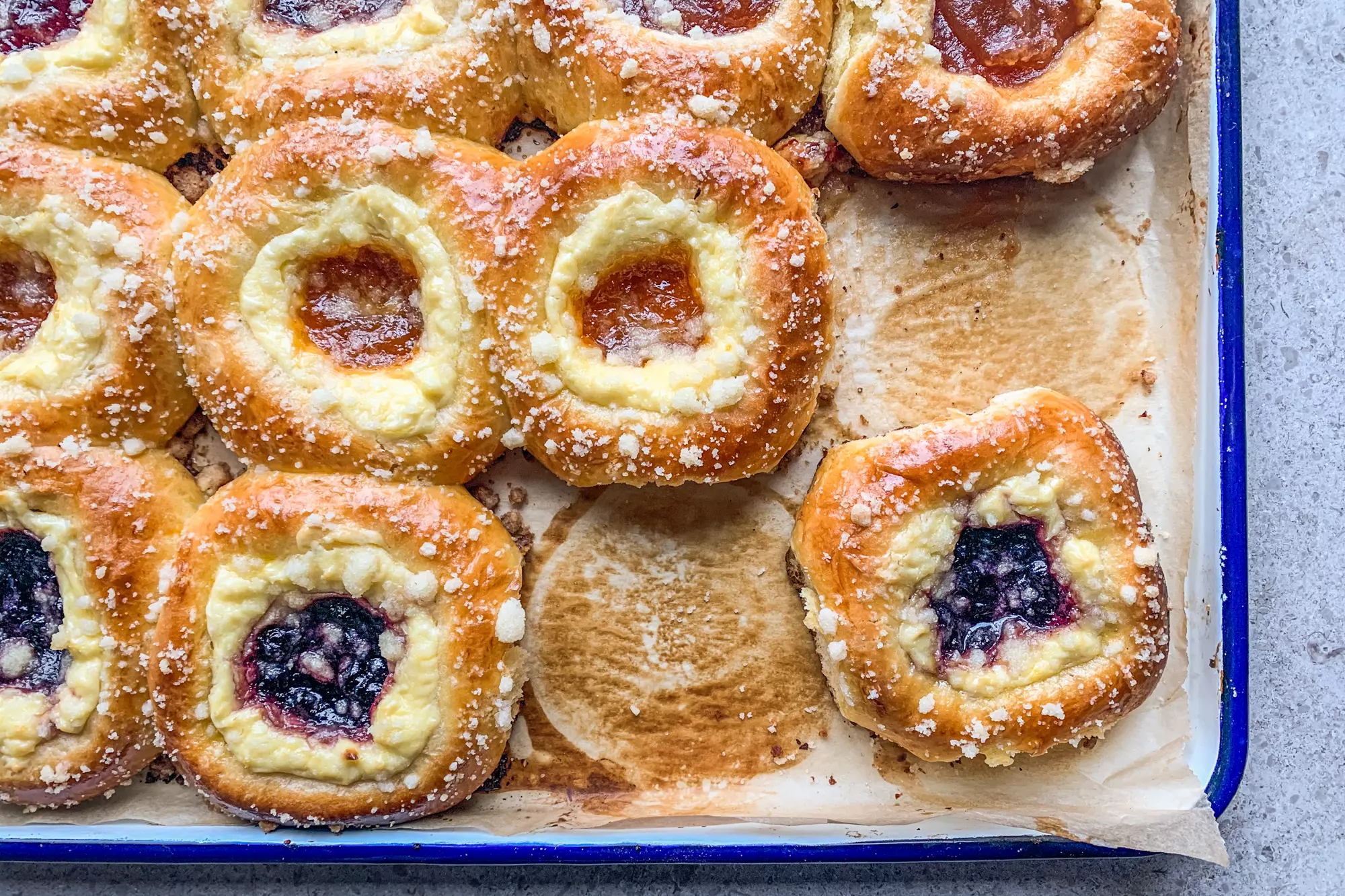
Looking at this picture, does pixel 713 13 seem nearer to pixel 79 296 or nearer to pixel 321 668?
pixel 79 296

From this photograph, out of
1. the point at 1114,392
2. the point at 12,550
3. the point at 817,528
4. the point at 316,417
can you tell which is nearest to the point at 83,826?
the point at 12,550

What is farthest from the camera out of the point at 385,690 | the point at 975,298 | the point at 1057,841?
the point at 975,298

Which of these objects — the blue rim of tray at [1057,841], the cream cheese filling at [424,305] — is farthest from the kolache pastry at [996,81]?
the cream cheese filling at [424,305]

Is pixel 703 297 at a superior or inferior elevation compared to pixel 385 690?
superior

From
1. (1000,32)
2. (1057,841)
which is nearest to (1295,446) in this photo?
(1057,841)

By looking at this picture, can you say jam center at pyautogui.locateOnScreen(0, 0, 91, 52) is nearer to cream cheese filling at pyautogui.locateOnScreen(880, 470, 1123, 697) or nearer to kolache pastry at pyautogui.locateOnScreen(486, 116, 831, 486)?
kolache pastry at pyautogui.locateOnScreen(486, 116, 831, 486)
